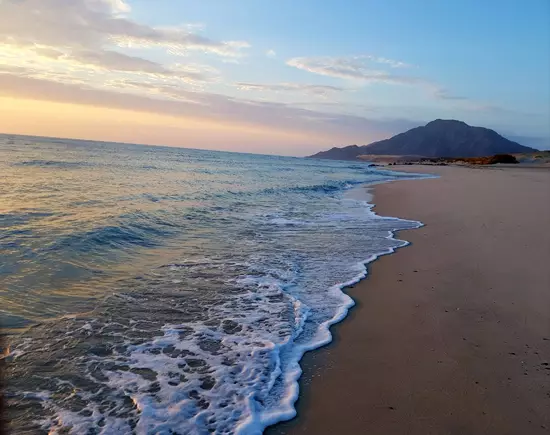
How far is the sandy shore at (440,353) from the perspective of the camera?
3.06 m

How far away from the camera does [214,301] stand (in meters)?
5.49

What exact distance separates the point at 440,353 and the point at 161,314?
10.5 feet

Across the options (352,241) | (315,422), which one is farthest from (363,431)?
(352,241)

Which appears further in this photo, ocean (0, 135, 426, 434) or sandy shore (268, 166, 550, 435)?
ocean (0, 135, 426, 434)

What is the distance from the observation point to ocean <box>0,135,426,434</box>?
3170mm

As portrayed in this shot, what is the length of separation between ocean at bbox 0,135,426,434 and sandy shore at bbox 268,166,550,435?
0.33 metres

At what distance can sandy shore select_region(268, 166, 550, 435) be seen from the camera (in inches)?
120

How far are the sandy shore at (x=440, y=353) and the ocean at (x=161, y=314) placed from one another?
1.07 feet

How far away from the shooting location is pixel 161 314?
4.96m

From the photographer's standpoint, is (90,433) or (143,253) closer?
(90,433)

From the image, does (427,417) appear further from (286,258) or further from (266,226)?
(266,226)

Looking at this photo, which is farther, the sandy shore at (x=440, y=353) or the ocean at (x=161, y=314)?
the ocean at (x=161, y=314)

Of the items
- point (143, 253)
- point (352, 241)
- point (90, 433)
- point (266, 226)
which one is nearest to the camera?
point (90, 433)

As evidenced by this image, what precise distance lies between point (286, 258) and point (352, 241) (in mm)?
2320
